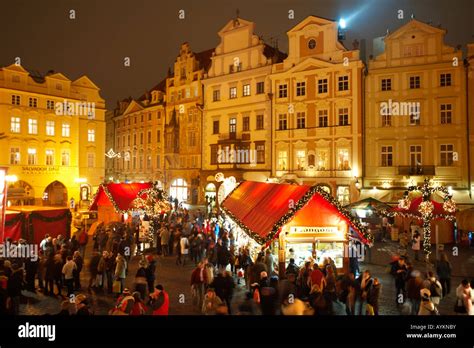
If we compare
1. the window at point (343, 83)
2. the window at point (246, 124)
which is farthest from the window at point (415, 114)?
the window at point (246, 124)

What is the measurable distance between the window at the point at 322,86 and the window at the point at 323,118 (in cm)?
155

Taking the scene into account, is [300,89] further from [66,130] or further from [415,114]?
[66,130]

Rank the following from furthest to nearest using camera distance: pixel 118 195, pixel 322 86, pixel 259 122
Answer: pixel 259 122 → pixel 322 86 → pixel 118 195

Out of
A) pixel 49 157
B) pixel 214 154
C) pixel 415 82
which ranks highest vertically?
pixel 415 82

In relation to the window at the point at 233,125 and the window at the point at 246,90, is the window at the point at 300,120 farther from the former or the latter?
the window at the point at 233,125

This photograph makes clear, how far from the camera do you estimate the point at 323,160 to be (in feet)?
104

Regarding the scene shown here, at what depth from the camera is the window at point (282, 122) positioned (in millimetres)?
33312

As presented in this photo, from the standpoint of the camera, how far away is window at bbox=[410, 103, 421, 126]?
28.8 meters

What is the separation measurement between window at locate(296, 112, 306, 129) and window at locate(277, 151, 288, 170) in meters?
2.43

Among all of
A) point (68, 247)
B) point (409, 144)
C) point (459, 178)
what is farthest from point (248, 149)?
point (68, 247)

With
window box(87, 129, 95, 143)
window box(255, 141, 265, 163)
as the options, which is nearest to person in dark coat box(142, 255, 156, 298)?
window box(255, 141, 265, 163)

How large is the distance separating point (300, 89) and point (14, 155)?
24833 mm

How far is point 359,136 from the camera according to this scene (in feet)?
98.5

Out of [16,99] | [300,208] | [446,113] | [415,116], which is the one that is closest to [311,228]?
[300,208]
